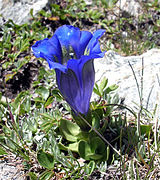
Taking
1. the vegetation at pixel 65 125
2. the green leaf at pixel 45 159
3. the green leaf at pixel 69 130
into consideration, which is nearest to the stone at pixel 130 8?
the vegetation at pixel 65 125

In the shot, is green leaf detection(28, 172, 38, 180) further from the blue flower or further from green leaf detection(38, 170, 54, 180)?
the blue flower

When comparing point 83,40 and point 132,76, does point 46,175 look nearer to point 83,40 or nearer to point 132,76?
point 83,40

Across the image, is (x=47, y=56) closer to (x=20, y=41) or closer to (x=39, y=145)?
(x=39, y=145)

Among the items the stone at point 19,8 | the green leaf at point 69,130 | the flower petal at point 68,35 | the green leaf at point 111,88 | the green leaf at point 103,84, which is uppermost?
the stone at point 19,8

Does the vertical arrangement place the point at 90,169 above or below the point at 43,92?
below

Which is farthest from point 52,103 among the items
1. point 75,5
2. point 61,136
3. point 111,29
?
point 75,5

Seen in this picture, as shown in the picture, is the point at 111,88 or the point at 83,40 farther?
the point at 111,88

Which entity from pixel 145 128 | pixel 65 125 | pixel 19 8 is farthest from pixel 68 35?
pixel 19 8

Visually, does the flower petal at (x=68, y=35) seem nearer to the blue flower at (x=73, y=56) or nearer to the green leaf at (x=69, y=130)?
the blue flower at (x=73, y=56)
